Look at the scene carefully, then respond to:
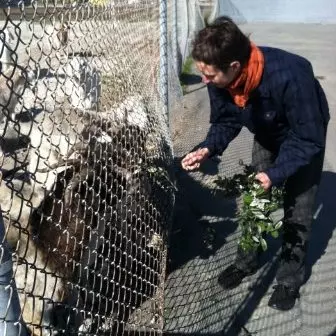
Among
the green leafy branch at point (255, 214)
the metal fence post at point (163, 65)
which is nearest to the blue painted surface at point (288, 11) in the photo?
the metal fence post at point (163, 65)

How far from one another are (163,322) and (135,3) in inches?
98.2

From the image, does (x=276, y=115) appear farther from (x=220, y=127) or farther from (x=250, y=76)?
(x=220, y=127)

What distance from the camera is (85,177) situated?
267cm

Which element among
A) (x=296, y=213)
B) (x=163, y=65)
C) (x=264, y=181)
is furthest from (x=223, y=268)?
(x=163, y=65)

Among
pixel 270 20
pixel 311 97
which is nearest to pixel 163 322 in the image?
pixel 311 97

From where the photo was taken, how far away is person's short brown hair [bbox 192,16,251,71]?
2.58m

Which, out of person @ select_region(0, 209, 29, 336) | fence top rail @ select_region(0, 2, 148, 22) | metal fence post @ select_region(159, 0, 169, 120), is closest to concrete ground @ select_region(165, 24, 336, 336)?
metal fence post @ select_region(159, 0, 169, 120)

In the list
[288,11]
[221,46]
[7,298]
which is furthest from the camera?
[288,11]

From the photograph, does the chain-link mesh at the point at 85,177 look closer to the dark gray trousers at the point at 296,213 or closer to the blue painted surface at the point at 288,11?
the dark gray trousers at the point at 296,213

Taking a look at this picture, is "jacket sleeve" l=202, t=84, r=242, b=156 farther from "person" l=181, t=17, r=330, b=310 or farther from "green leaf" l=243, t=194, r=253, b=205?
"green leaf" l=243, t=194, r=253, b=205

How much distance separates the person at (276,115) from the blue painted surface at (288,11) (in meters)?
12.8

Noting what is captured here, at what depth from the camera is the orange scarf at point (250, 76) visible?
2.71 meters

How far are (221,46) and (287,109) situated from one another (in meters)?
0.49

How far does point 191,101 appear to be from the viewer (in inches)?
299
